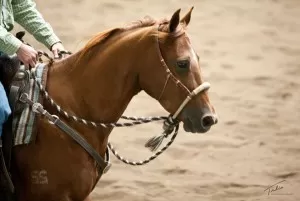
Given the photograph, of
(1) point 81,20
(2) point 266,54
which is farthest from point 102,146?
(1) point 81,20

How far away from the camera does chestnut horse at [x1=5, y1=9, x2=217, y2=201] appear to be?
2514 mm

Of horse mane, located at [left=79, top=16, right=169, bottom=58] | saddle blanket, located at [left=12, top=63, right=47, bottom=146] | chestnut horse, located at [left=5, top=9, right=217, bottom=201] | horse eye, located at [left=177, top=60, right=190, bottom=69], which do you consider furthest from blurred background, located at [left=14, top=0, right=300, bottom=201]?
horse eye, located at [left=177, top=60, right=190, bottom=69]

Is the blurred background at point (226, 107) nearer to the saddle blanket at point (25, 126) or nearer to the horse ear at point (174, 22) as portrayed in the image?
the saddle blanket at point (25, 126)

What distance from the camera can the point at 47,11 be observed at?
659 cm

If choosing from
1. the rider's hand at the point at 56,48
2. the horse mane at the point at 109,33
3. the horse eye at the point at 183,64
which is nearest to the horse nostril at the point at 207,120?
the horse eye at the point at 183,64

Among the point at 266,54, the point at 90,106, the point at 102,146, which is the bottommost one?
the point at 266,54

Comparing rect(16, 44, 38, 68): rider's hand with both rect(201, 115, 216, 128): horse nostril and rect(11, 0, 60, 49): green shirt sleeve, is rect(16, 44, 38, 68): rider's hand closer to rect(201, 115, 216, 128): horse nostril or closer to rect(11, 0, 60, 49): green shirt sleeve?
rect(11, 0, 60, 49): green shirt sleeve

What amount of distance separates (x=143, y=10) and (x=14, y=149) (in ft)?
13.6

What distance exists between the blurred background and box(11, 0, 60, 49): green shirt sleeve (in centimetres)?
136

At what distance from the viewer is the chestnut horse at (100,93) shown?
2514mm

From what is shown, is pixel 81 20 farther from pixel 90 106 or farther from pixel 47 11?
pixel 90 106

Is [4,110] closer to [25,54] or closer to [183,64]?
[25,54]

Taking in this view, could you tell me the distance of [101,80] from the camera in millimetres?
2641

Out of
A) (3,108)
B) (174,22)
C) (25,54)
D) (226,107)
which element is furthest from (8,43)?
(226,107)
